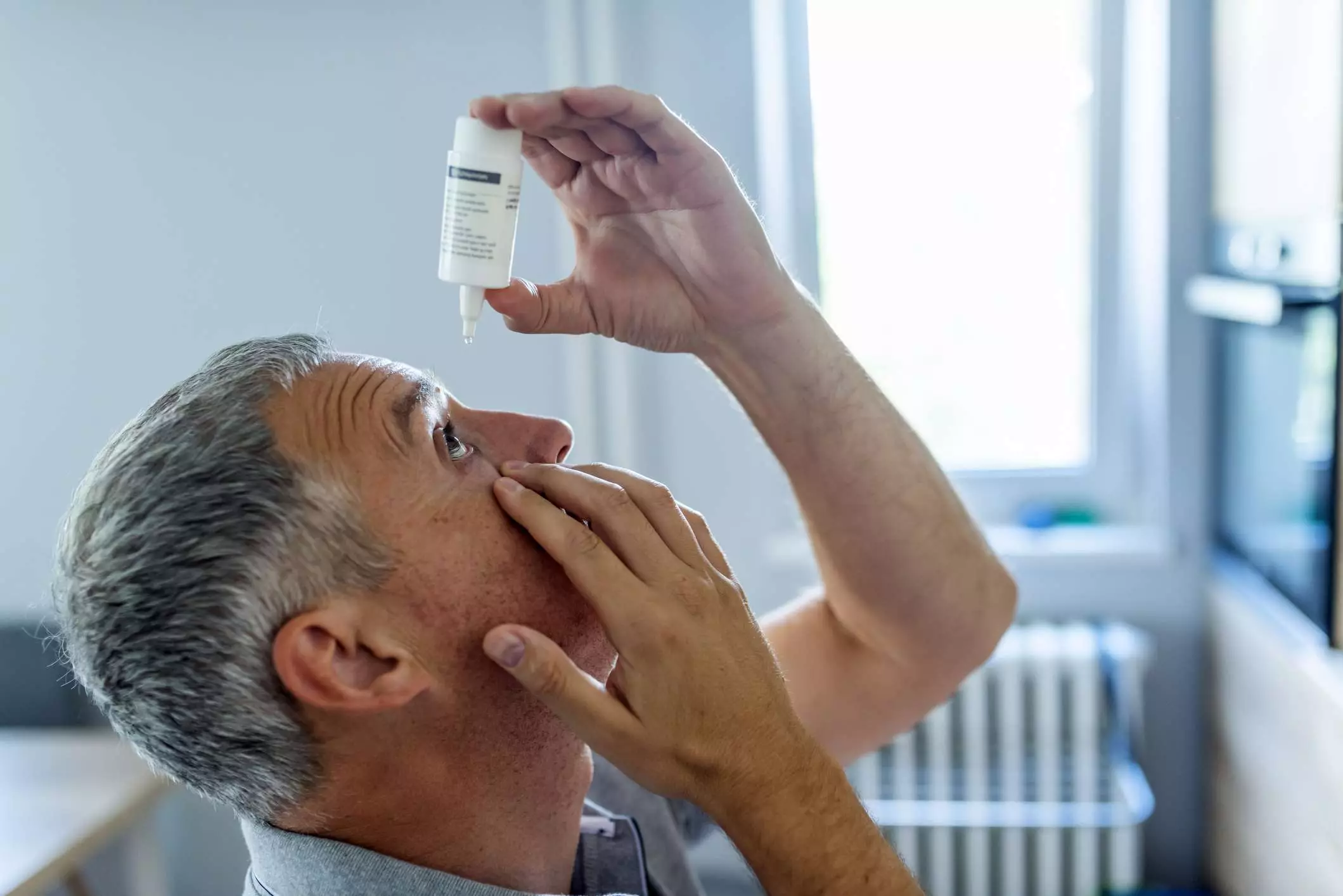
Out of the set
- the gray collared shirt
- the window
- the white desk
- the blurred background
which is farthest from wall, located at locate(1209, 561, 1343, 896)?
the white desk

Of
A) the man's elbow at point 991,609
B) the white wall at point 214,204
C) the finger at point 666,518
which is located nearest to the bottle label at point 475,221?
the finger at point 666,518

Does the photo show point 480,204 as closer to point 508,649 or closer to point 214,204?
point 508,649

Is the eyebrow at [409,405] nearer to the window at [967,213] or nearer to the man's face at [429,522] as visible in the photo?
the man's face at [429,522]

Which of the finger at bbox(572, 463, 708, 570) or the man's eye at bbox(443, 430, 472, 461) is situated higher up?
the man's eye at bbox(443, 430, 472, 461)

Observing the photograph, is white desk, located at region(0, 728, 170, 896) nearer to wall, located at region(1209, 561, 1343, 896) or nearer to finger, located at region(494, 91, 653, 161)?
finger, located at region(494, 91, 653, 161)

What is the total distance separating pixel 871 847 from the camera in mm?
908

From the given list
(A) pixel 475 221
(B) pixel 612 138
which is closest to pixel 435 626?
(A) pixel 475 221

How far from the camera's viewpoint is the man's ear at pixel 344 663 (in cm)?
87

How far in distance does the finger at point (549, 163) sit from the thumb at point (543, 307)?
0.10 metres

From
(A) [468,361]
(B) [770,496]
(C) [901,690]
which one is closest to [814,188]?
(B) [770,496]

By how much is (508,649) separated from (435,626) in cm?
11

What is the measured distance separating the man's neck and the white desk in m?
0.72

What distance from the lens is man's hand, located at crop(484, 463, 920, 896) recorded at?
0.86 meters

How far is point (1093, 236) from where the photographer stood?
229 centimetres
